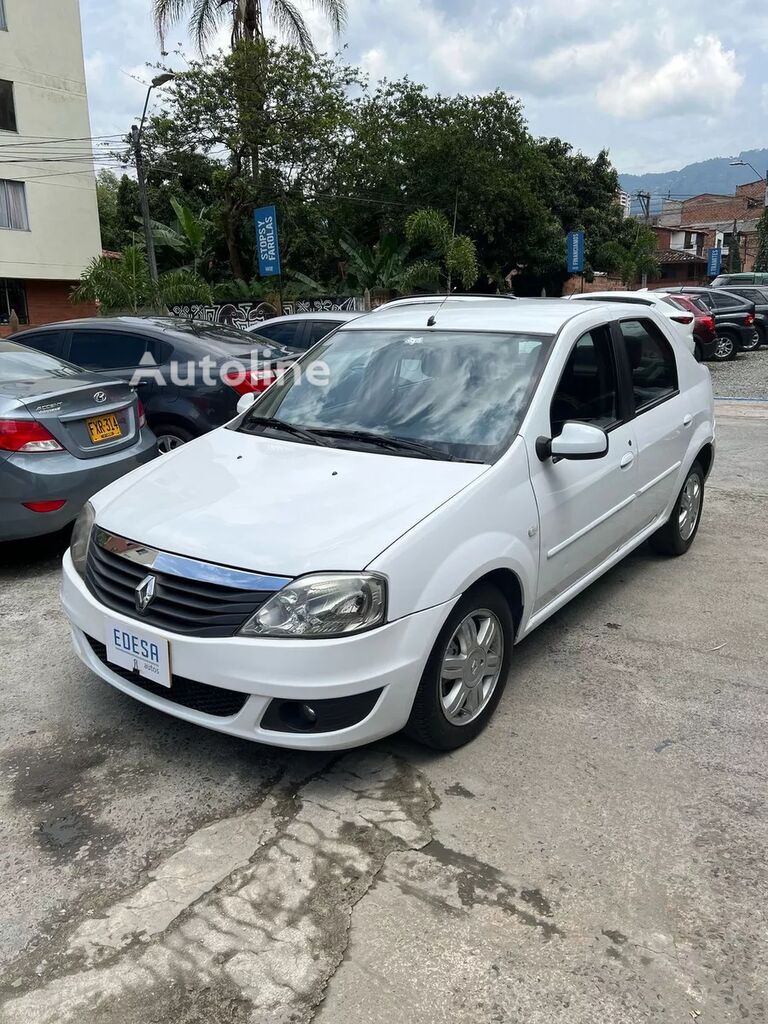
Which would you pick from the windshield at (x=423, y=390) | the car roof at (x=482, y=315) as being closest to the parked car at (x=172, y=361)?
the car roof at (x=482, y=315)

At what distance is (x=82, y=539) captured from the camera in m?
3.56

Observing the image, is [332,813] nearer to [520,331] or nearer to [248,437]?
[248,437]

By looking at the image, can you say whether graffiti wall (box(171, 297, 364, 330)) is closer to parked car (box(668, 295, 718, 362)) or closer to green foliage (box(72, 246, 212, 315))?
green foliage (box(72, 246, 212, 315))

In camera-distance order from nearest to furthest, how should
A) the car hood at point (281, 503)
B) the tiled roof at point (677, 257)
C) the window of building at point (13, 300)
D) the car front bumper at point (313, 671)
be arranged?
the car front bumper at point (313, 671)
the car hood at point (281, 503)
the window of building at point (13, 300)
the tiled roof at point (677, 257)

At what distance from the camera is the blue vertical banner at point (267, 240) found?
20.3m

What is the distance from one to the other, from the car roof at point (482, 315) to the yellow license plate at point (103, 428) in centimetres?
195

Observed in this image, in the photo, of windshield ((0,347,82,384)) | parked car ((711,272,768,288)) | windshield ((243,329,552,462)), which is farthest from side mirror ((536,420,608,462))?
parked car ((711,272,768,288))

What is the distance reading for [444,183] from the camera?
2945 centimetres

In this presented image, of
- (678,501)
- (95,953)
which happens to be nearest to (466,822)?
(95,953)

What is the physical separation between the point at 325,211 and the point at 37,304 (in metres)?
10.2

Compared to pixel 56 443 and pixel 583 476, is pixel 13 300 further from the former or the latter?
pixel 583 476

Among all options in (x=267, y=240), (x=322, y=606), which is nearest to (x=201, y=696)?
(x=322, y=606)

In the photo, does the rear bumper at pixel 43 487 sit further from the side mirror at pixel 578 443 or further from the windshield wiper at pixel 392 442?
the side mirror at pixel 578 443

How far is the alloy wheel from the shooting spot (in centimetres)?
317
